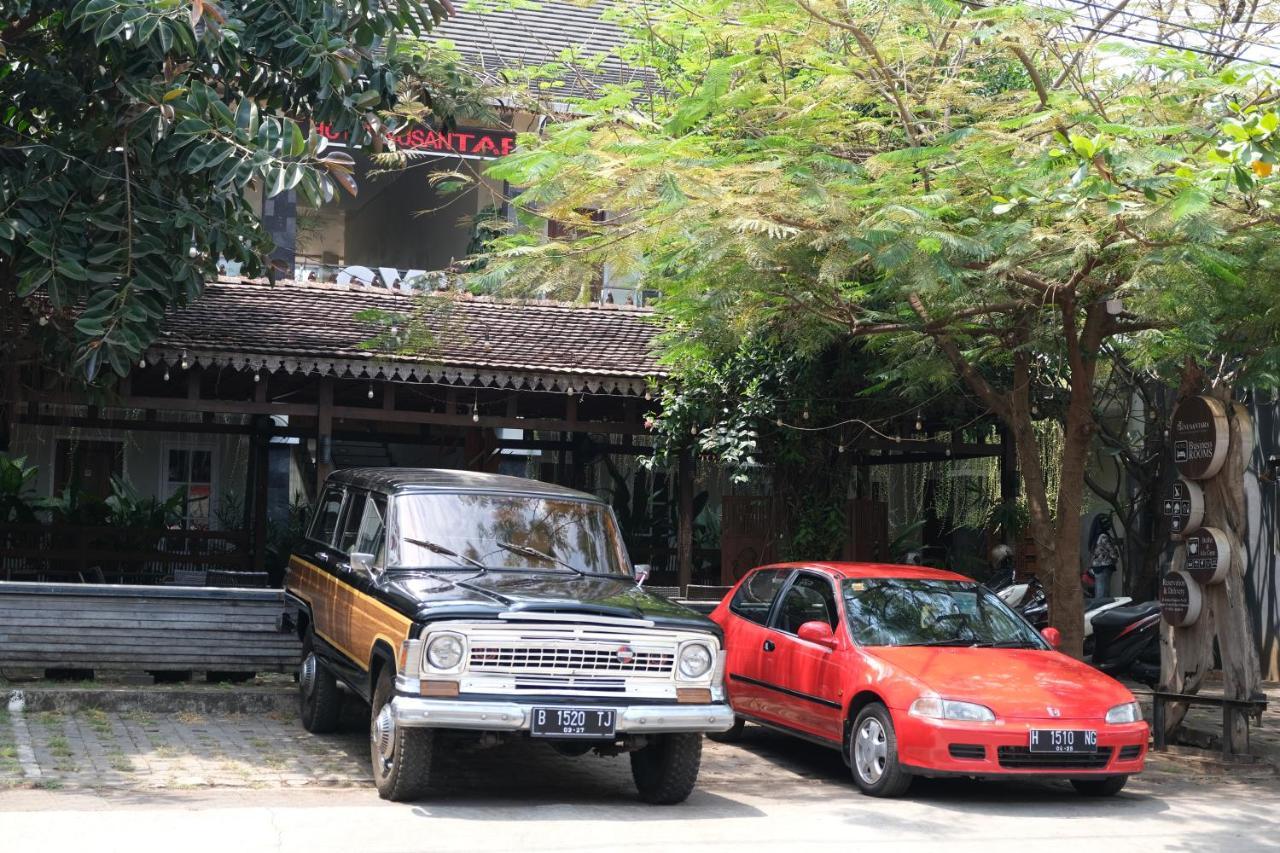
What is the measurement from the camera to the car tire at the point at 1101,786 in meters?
9.24

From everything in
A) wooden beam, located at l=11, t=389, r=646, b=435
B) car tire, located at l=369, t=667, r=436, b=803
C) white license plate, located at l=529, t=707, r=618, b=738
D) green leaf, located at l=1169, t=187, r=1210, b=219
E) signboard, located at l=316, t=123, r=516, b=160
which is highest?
signboard, located at l=316, t=123, r=516, b=160

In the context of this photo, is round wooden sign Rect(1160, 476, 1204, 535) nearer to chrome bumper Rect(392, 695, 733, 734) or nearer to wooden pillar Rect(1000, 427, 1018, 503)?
chrome bumper Rect(392, 695, 733, 734)

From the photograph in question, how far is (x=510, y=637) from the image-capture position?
7945 mm

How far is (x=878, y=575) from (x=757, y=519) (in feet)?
21.9

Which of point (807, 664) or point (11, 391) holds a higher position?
point (11, 391)

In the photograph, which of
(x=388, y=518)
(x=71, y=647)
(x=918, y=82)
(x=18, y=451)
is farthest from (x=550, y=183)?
(x=18, y=451)

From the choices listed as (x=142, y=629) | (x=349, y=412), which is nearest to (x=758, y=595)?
(x=142, y=629)

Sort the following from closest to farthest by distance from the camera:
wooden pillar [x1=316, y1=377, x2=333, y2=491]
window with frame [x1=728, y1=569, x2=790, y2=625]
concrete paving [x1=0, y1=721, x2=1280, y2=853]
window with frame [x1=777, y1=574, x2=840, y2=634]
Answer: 1. concrete paving [x1=0, y1=721, x2=1280, y2=853]
2. window with frame [x1=777, y1=574, x2=840, y2=634]
3. window with frame [x1=728, y1=569, x2=790, y2=625]
4. wooden pillar [x1=316, y1=377, x2=333, y2=491]

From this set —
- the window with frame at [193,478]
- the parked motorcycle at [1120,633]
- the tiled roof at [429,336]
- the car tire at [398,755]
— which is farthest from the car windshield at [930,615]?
the window with frame at [193,478]

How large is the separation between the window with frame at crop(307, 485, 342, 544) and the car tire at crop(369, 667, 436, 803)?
2.56m

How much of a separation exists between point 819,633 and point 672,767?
184 cm

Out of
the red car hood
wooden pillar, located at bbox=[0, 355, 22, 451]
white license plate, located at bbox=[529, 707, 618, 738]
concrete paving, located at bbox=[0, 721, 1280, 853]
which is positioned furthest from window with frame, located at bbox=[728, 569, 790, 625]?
wooden pillar, located at bbox=[0, 355, 22, 451]

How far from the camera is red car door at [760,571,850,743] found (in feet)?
31.7

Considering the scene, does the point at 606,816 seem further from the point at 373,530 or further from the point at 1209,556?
the point at 1209,556
